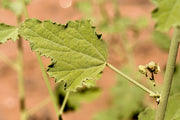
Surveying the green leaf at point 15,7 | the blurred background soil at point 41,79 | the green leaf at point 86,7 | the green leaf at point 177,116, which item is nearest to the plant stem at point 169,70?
the green leaf at point 177,116

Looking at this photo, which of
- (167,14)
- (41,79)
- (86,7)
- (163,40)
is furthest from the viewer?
(41,79)

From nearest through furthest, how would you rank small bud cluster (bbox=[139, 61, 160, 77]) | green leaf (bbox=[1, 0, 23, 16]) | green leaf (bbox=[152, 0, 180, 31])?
green leaf (bbox=[152, 0, 180, 31])
small bud cluster (bbox=[139, 61, 160, 77])
green leaf (bbox=[1, 0, 23, 16])

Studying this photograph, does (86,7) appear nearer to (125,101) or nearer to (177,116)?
(125,101)

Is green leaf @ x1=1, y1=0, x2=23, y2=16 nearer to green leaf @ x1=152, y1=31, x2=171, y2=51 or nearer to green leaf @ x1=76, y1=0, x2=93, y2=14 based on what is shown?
green leaf @ x1=152, y1=31, x2=171, y2=51

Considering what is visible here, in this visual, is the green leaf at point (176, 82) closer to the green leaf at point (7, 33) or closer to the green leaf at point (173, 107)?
the green leaf at point (173, 107)

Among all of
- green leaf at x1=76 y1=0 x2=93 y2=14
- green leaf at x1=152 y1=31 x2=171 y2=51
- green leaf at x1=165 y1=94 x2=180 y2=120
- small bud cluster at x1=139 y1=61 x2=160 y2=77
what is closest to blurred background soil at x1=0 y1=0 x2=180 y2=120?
green leaf at x1=76 y1=0 x2=93 y2=14

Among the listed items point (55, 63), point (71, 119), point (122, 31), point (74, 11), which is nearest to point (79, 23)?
point (55, 63)

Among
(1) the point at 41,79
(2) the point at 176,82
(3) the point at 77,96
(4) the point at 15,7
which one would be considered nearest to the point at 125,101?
(2) the point at 176,82
